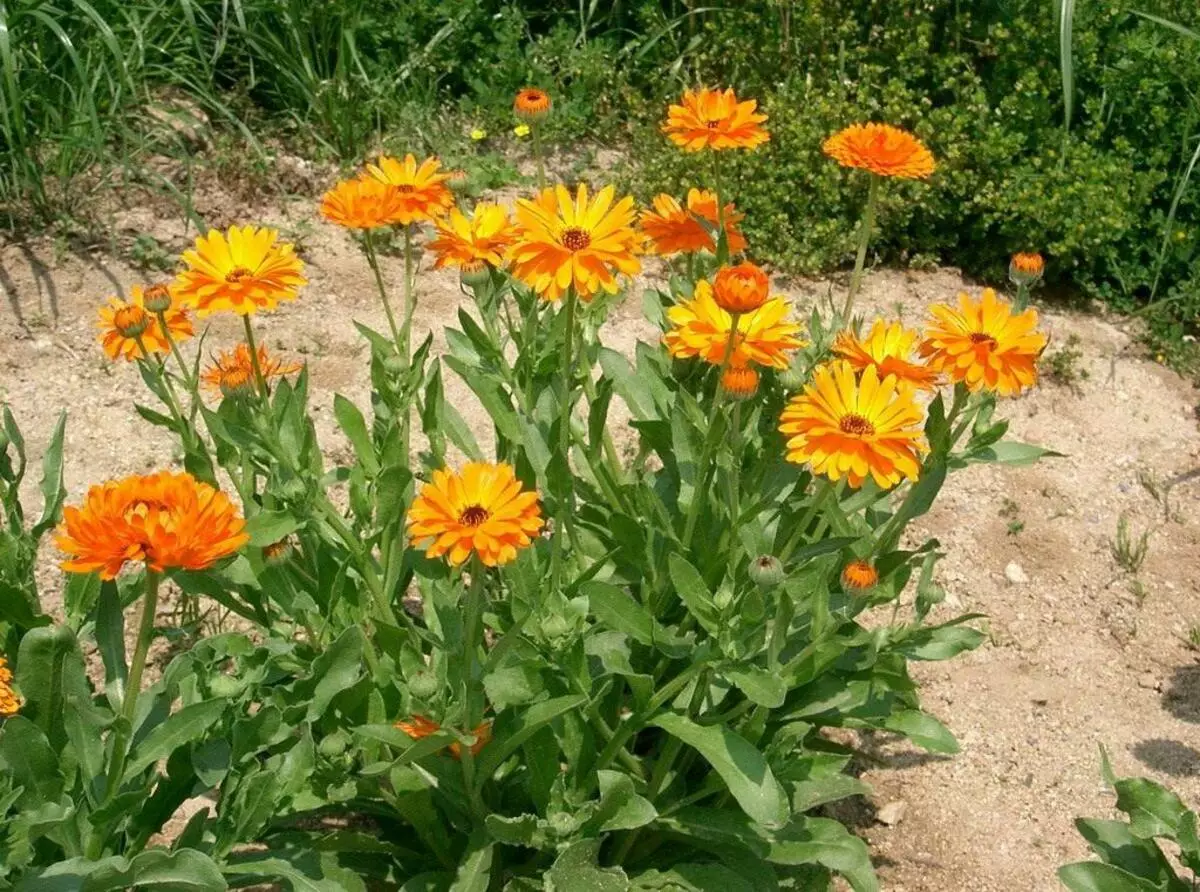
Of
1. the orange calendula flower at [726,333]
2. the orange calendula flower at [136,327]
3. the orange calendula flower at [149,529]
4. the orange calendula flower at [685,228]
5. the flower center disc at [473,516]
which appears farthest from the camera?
the orange calendula flower at [685,228]

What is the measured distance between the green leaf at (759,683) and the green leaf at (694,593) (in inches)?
2.7

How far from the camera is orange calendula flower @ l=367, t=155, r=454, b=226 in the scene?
2371 millimetres

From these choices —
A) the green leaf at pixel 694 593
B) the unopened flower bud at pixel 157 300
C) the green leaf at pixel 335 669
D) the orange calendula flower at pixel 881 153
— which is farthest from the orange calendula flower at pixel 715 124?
the green leaf at pixel 335 669

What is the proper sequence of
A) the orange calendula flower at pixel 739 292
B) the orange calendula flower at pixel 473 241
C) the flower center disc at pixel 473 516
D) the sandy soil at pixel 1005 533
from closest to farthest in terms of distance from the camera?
1. the flower center disc at pixel 473 516
2. the orange calendula flower at pixel 739 292
3. the orange calendula flower at pixel 473 241
4. the sandy soil at pixel 1005 533

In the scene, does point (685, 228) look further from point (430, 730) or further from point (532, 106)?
point (430, 730)

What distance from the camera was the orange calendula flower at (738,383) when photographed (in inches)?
82.0

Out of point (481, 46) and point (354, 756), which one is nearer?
point (354, 756)

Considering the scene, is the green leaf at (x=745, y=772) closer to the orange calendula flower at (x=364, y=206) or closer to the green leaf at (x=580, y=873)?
the green leaf at (x=580, y=873)

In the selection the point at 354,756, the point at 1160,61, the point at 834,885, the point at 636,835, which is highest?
the point at 1160,61

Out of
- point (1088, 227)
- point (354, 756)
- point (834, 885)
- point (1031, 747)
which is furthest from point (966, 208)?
point (354, 756)

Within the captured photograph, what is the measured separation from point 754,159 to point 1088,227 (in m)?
0.99

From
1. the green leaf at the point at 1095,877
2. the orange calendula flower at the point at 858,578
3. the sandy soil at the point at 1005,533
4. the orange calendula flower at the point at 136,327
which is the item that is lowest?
the sandy soil at the point at 1005,533

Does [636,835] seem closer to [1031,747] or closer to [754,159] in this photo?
[1031,747]

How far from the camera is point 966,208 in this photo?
4262 mm
